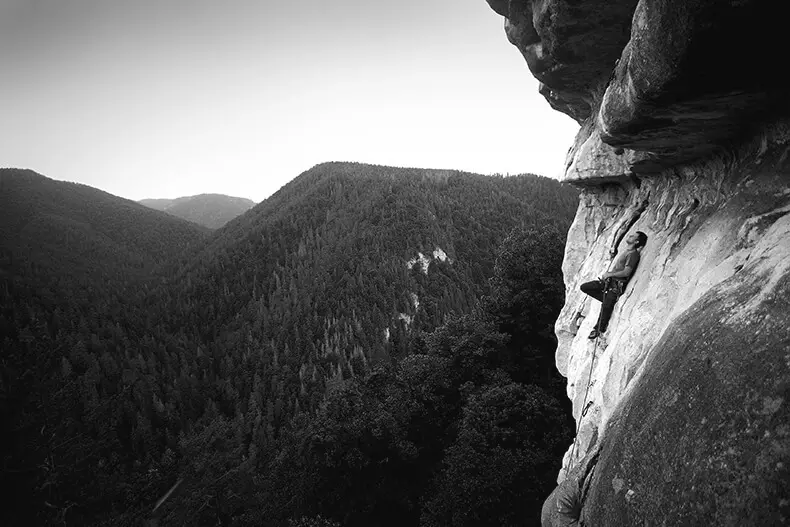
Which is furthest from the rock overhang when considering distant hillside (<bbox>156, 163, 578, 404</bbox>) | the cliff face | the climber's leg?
distant hillside (<bbox>156, 163, 578, 404</bbox>)

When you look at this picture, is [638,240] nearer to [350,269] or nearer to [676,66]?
[676,66]

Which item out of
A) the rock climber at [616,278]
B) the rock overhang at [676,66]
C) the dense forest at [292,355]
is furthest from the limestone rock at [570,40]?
the dense forest at [292,355]

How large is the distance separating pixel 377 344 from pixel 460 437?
190 feet

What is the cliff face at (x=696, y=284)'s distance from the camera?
3.33 metres

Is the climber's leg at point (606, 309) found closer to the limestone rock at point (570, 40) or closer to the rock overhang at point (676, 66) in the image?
the rock overhang at point (676, 66)

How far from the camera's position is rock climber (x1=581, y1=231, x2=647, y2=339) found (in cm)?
864

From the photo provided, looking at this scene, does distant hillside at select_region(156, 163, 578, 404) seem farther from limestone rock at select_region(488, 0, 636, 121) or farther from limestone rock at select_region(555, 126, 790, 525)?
limestone rock at select_region(555, 126, 790, 525)

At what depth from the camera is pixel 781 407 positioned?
3.04 meters

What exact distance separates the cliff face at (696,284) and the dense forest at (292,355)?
11485mm

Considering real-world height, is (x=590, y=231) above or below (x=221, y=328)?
above

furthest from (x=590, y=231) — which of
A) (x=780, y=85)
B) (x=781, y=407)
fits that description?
(x=781, y=407)

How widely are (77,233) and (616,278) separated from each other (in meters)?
172

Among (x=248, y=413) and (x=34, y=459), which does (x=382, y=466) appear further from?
(x=248, y=413)

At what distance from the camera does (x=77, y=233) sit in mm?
132875
